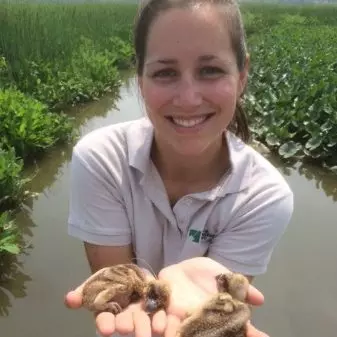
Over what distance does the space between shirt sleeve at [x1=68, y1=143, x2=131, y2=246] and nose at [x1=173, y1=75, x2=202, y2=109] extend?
56cm

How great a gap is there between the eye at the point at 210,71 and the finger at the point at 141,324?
102cm

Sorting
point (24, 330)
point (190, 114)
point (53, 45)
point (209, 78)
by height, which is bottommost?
point (24, 330)

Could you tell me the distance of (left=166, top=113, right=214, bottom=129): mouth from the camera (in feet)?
7.05

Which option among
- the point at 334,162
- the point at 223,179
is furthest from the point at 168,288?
the point at 334,162

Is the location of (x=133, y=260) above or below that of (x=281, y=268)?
above

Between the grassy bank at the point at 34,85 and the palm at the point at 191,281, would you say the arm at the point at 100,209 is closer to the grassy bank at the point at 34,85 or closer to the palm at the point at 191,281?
the palm at the point at 191,281

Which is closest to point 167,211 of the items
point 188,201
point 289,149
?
point 188,201

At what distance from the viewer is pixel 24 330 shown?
3902 millimetres

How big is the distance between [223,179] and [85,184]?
691mm

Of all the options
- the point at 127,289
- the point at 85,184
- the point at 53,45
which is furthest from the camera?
the point at 53,45

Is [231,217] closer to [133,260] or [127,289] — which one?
[133,260]

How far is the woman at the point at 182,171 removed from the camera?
2.10 meters

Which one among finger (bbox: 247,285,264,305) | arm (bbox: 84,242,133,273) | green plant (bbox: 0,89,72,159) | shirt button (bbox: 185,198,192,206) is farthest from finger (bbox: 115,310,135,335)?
green plant (bbox: 0,89,72,159)

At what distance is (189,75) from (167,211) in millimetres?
683
